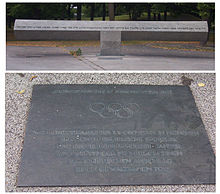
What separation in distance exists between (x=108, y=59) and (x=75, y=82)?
154cm

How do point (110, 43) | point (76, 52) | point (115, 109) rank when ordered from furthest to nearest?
point (76, 52) → point (110, 43) → point (115, 109)

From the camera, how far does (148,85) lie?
5148 millimetres

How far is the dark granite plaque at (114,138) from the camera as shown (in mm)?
3977

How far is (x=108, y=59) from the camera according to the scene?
6.54m

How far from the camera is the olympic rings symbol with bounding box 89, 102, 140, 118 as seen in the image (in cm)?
462

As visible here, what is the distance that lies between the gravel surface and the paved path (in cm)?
73

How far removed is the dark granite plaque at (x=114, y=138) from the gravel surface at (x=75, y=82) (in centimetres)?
11

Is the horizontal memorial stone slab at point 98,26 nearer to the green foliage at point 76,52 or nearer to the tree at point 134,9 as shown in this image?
the green foliage at point 76,52

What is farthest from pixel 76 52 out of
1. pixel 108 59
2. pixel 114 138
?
pixel 114 138

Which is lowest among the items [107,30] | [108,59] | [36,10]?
[108,59]

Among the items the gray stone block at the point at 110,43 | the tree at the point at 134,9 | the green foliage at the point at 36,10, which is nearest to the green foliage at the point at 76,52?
the gray stone block at the point at 110,43

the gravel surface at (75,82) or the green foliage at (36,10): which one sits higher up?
the green foliage at (36,10)

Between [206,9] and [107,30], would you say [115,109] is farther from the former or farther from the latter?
[206,9]

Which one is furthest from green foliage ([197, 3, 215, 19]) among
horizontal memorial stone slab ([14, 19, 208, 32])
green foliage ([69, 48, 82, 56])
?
green foliage ([69, 48, 82, 56])
